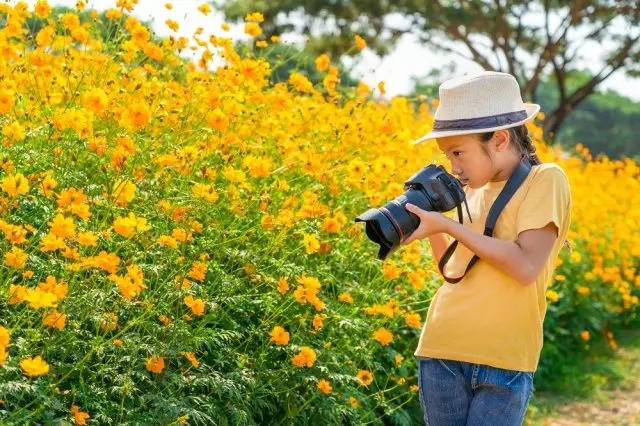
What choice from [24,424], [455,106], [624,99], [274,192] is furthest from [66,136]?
[624,99]

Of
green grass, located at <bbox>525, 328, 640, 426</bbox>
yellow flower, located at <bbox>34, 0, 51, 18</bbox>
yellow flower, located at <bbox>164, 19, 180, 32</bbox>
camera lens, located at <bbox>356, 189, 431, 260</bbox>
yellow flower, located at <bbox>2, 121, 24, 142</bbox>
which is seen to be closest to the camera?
camera lens, located at <bbox>356, 189, 431, 260</bbox>

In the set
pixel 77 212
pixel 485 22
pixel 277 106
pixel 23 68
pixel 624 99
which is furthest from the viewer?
pixel 624 99

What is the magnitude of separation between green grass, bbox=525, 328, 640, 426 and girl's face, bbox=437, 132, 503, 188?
10.4ft

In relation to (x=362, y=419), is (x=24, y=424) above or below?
above

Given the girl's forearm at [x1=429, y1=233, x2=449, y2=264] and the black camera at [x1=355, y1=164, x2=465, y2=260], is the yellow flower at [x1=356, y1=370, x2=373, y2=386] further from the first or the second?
the black camera at [x1=355, y1=164, x2=465, y2=260]

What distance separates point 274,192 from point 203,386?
1.12 meters

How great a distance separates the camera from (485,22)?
66.7ft

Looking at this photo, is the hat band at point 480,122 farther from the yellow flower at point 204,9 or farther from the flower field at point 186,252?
the yellow flower at point 204,9

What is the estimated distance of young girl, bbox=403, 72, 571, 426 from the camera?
2.55 m

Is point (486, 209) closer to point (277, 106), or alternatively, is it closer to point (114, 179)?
point (114, 179)

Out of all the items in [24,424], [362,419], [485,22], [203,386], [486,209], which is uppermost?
[486,209]

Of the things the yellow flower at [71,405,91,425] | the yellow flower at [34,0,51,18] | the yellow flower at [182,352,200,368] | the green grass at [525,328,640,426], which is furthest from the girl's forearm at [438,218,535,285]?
the green grass at [525,328,640,426]

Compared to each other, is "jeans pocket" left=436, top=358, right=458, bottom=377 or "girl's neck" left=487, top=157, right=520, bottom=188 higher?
"girl's neck" left=487, top=157, right=520, bottom=188

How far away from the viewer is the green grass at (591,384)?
19.3 ft
